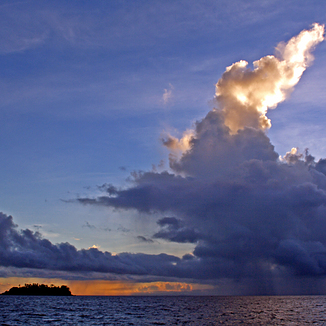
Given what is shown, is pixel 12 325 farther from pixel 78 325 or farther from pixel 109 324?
pixel 109 324

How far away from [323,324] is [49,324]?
267ft

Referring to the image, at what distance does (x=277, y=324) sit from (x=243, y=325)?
10690 mm

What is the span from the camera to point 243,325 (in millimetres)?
98250

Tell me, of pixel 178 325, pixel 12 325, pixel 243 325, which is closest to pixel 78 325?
pixel 12 325

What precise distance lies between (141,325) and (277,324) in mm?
40590

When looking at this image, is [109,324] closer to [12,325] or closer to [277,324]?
[12,325]

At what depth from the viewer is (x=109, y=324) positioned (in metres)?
104

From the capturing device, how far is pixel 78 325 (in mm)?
101250

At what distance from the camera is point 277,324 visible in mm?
99938

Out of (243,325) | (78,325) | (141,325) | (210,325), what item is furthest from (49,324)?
(243,325)

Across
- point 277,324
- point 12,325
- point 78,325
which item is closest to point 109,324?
point 78,325

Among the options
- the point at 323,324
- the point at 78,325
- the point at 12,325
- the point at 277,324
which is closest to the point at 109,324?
the point at 78,325

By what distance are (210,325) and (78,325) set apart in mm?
39571

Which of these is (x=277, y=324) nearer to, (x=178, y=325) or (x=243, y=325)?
(x=243, y=325)
